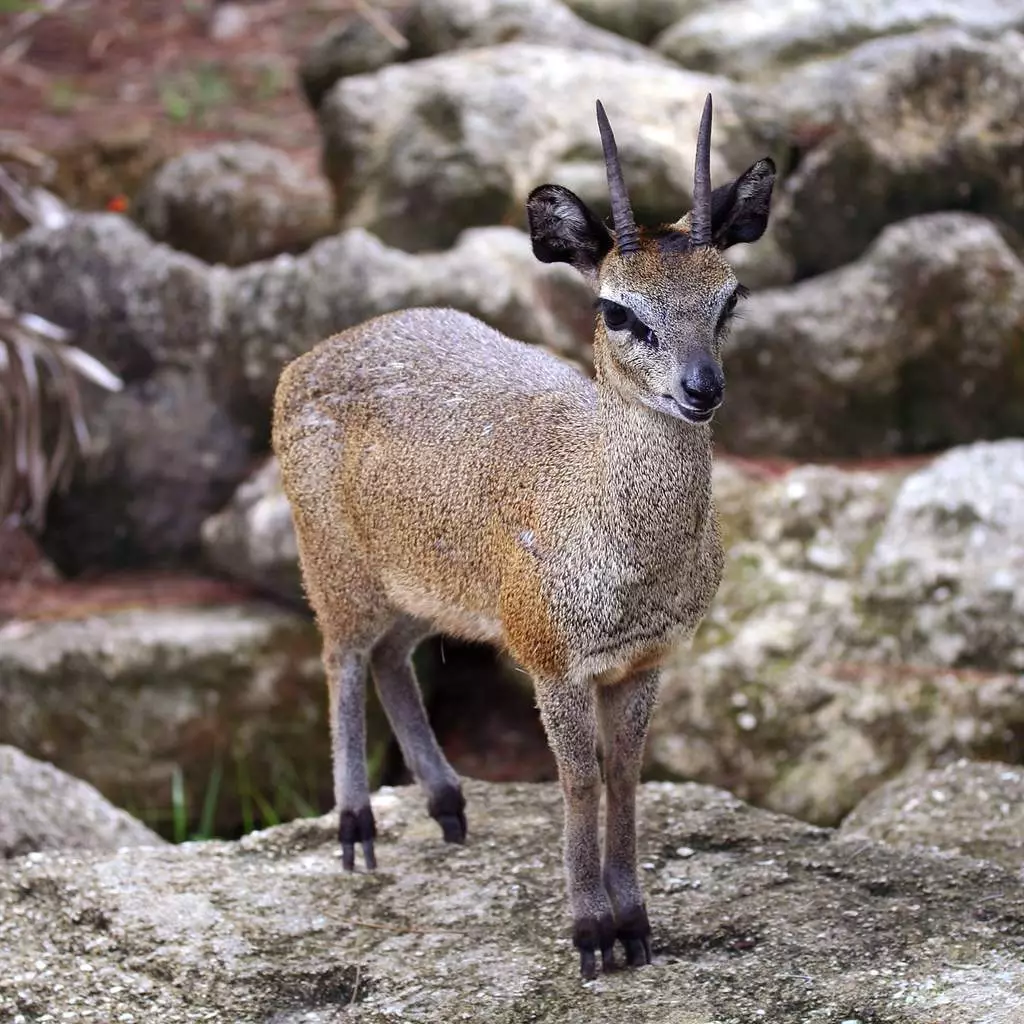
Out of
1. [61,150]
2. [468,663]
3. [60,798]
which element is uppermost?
[61,150]

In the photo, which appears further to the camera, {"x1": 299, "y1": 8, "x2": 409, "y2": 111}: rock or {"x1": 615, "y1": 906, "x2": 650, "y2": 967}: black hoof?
{"x1": 299, "y1": 8, "x2": 409, "y2": 111}: rock

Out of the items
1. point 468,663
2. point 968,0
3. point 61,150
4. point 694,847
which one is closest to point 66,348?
point 468,663

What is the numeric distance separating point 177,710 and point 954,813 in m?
4.63

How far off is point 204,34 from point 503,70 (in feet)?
22.0

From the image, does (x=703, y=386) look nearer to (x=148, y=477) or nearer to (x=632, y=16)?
(x=148, y=477)

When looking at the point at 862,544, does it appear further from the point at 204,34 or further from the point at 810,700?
the point at 204,34

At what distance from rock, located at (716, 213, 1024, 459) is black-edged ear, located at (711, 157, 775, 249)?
471cm

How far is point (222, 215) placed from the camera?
461 inches

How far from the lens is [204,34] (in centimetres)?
1636

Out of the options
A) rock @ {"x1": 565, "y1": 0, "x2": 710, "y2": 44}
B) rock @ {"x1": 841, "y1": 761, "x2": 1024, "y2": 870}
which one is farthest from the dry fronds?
rock @ {"x1": 565, "y1": 0, "x2": 710, "y2": 44}

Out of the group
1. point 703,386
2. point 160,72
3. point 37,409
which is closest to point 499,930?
point 703,386

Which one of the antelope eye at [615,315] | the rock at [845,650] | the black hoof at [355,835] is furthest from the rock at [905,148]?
the antelope eye at [615,315]

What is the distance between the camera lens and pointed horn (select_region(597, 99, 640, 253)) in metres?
4.72

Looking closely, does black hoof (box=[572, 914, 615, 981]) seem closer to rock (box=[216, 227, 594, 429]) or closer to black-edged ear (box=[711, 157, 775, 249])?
black-edged ear (box=[711, 157, 775, 249])
